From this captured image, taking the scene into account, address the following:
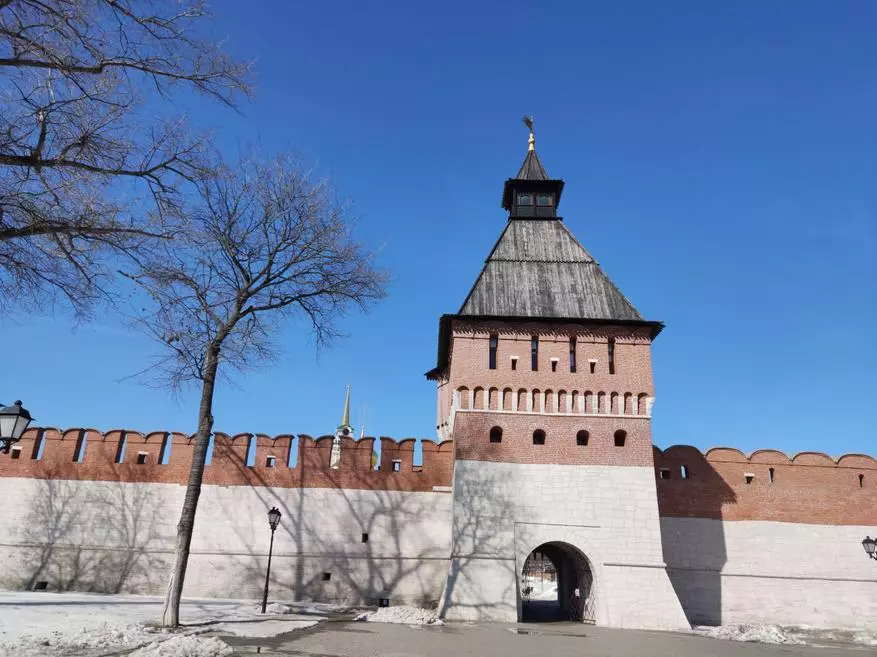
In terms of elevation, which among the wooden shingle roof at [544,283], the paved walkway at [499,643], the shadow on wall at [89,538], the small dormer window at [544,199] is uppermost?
the small dormer window at [544,199]

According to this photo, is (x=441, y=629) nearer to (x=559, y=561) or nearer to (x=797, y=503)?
(x=559, y=561)

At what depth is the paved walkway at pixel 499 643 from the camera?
9867mm

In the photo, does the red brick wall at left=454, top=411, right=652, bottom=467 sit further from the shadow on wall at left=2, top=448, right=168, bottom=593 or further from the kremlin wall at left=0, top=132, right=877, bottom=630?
the shadow on wall at left=2, top=448, right=168, bottom=593

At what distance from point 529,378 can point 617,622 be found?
21.8ft

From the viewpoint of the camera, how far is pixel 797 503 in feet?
62.8

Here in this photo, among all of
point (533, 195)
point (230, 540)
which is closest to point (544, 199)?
point (533, 195)

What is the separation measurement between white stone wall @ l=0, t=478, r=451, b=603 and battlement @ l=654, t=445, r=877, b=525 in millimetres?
7085

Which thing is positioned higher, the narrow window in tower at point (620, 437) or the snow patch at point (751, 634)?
the narrow window in tower at point (620, 437)

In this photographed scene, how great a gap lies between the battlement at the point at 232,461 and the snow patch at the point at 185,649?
9797 millimetres

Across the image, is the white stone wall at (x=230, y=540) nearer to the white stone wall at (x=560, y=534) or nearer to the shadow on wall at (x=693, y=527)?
the white stone wall at (x=560, y=534)

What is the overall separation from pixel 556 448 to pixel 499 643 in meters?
6.57

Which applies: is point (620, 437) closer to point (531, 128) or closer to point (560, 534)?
point (560, 534)

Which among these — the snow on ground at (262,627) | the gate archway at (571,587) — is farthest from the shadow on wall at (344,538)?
the snow on ground at (262,627)

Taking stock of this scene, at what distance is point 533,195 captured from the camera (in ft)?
76.1
